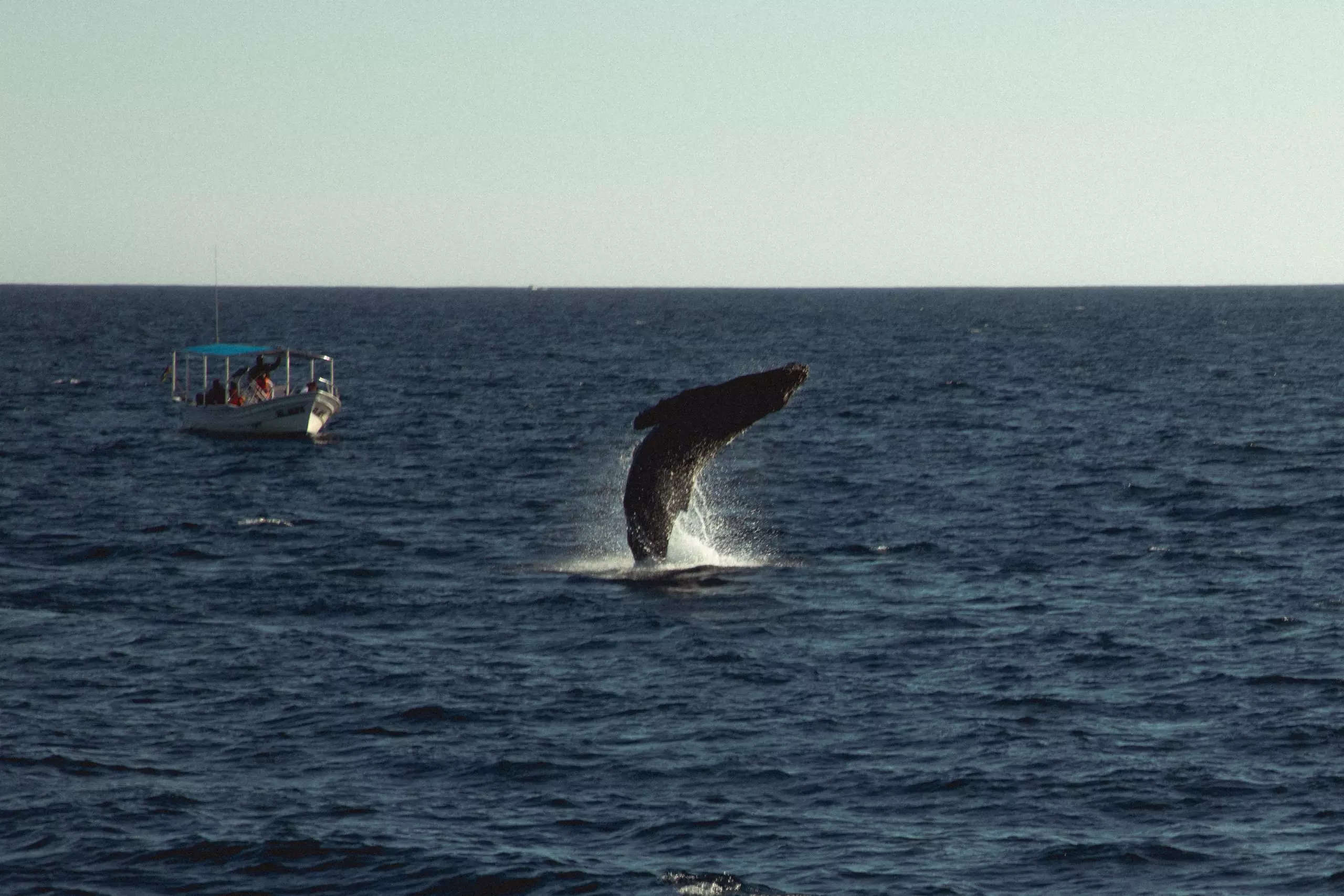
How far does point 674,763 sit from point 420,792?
3.52 metres

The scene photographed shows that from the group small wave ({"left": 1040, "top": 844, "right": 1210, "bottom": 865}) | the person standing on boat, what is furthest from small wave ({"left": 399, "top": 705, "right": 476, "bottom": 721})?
the person standing on boat

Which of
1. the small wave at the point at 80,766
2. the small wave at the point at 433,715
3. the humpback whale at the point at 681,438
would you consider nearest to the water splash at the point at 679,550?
the humpback whale at the point at 681,438

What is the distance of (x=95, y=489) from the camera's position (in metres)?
54.2

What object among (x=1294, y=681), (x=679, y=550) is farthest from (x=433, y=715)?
(x=679, y=550)

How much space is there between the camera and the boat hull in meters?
70.7

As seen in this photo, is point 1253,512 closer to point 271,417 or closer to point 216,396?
point 271,417

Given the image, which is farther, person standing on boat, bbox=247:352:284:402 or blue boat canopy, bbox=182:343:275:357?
person standing on boat, bbox=247:352:284:402

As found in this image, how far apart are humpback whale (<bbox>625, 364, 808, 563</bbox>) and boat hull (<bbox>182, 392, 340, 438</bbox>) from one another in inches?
1411

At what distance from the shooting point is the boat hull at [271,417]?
2783 inches

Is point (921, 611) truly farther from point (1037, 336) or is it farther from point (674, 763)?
point (1037, 336)

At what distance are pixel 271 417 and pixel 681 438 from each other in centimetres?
4075

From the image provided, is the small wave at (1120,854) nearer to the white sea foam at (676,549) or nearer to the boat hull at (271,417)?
the white sea foam at (676,549)

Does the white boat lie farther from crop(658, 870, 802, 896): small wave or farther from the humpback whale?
crop(658, 870, 802, 896): small wave

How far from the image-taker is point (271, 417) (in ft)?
233
